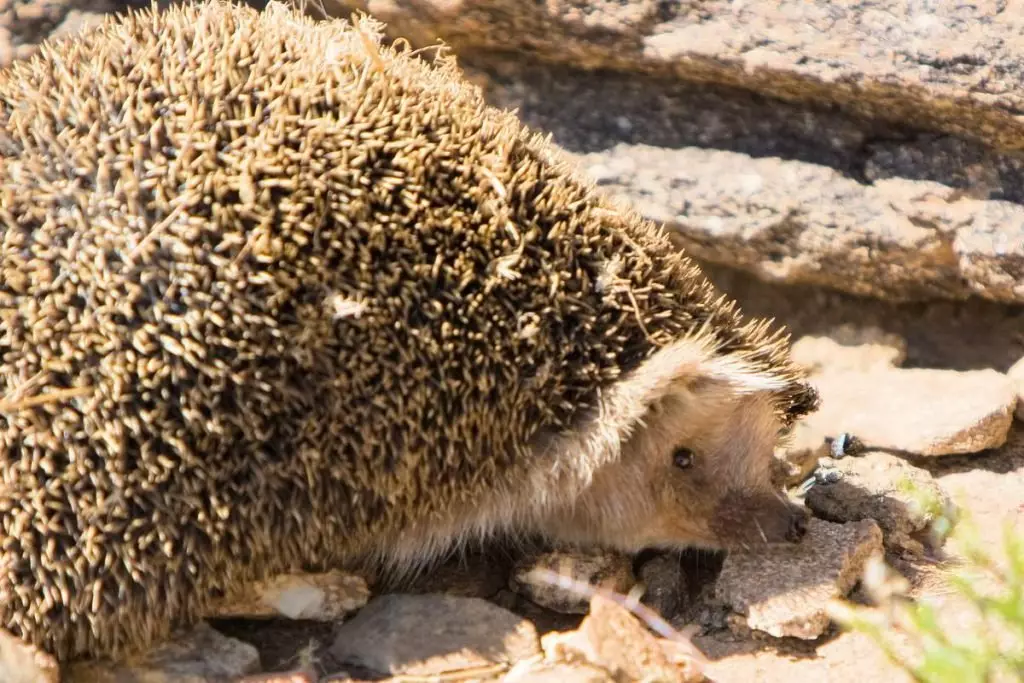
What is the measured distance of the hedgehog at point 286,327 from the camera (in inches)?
124

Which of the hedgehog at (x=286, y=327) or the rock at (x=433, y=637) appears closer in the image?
the hedgehog at (x=286, y=327)

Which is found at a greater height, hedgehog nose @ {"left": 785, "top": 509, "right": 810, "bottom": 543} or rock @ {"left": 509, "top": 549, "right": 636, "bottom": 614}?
hedgehog nose @ {"left": 785, "top": 509, "right": 810, "bottom": 543}

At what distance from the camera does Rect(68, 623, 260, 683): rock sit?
343 cm

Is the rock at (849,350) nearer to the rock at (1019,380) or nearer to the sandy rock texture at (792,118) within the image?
the sandy rock texture at (792,118)

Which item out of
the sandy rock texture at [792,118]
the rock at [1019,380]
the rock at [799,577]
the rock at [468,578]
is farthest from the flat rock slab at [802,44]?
the rock at [468,578]

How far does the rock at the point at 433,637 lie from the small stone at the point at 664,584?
45cm

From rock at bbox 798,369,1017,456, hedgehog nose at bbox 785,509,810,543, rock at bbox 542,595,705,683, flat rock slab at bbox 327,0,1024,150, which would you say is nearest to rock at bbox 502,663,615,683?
rock at bbox 542,595,705,683

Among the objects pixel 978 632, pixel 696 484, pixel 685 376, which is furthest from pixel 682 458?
pixel 978 632

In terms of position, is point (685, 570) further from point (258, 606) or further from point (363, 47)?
point (363, 47)

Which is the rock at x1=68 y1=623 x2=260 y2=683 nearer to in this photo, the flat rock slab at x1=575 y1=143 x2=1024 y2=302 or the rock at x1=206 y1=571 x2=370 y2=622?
the rock at x1=206 y1=571 x2=370 y2=622

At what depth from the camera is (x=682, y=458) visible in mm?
3863

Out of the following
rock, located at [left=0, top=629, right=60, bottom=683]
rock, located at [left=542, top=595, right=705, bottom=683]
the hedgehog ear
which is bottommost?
rock, located at [left=0, top=629, right=60, bottom=683]

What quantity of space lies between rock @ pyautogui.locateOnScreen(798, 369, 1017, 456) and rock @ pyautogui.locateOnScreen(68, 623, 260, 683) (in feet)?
7.30

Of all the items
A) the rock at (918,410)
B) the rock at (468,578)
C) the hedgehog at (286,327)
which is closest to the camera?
the hedgehog at (286,327)
